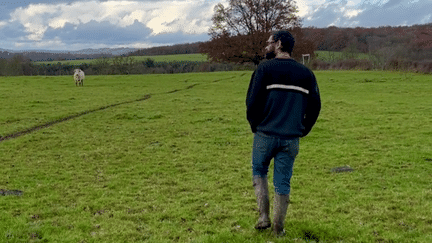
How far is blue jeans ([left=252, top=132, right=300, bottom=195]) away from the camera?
5.06m

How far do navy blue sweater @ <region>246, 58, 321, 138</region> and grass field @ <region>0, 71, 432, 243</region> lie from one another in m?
1.94

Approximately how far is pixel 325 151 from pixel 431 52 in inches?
2533

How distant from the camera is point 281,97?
4.93 metres

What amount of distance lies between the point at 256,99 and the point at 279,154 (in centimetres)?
90

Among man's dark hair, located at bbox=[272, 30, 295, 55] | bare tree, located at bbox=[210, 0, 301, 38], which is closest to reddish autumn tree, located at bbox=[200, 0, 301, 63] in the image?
bare tree, located at bbox=[210, 0, 301, 38]

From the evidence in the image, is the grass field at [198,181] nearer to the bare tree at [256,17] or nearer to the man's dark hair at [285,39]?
the man's dark hair at [285,39]

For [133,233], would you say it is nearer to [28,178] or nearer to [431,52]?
[28,178]

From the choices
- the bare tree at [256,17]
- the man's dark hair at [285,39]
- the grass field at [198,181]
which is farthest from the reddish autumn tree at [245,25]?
the man's dark hair at [285,39]

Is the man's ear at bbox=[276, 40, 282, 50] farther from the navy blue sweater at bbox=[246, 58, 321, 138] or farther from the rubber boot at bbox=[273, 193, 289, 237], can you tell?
the rubber boot at bbox=[273, 193, 289, 237]

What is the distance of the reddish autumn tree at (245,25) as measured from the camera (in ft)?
125

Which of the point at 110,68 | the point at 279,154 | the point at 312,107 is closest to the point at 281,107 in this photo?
the point at 312,107

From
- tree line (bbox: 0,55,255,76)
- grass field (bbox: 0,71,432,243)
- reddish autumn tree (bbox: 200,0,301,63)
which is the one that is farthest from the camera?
tree line (bbox: 0,55,255,76)

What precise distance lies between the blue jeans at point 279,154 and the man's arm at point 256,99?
0.82ft

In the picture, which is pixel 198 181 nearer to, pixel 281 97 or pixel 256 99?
pixel 256 99
